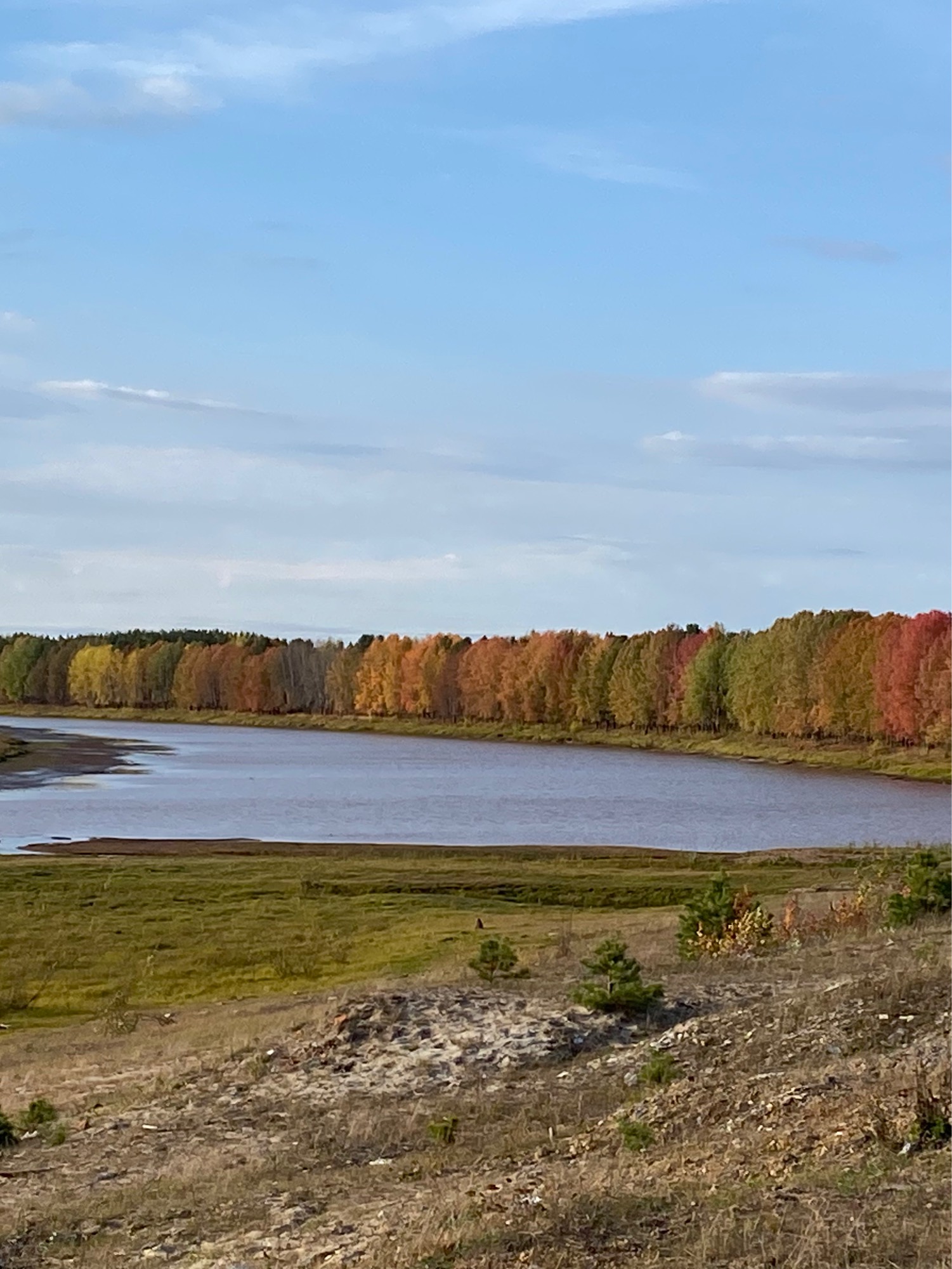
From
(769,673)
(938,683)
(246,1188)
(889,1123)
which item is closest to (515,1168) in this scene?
(246,1188)

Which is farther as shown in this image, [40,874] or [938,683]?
[938,683]

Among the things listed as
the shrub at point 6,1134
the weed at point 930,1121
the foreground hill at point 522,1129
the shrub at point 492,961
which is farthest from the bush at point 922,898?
the shrub at point 6,1134

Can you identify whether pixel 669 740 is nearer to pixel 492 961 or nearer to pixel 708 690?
pixel 708 690

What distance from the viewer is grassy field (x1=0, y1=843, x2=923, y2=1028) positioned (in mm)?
26312

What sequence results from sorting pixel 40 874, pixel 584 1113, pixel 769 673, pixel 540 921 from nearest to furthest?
pixel 584 1113
pixel 540 921
pixel 40 874
pixel 769 673

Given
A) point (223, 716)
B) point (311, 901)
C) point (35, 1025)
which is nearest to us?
point (35, 1025)

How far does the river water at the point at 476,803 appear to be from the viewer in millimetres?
54656

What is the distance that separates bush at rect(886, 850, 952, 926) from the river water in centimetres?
3060

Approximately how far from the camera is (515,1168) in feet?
35.6

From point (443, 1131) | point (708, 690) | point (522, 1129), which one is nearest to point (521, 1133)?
point (522, 1129)

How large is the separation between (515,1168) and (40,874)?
29841mm

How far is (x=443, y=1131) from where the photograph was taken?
12.0 m

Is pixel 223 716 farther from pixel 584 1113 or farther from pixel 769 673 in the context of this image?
pixel 584 1113

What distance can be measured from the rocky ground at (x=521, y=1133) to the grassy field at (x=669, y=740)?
8107cm
